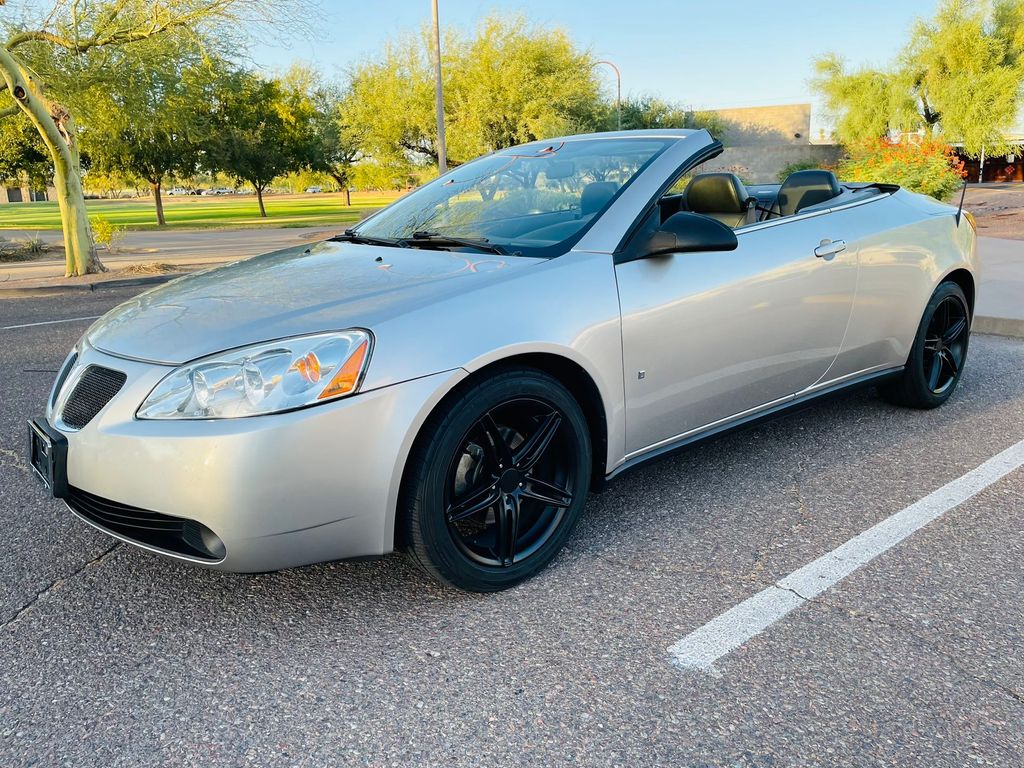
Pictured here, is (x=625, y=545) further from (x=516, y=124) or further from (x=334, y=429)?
(x=516, y=124)

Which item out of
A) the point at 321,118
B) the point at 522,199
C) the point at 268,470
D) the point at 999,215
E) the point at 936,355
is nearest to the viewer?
the point at 268,470

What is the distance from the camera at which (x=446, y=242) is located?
3342mm

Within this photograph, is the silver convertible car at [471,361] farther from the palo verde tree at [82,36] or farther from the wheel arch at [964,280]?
the palo verde tree at [82,36]

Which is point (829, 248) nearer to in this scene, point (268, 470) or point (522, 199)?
point (522, 199)

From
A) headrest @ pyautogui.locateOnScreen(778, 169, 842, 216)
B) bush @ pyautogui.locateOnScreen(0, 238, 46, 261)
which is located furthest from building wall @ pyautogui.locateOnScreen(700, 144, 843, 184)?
headrest @ pyautogui.locateOnScreen(778, 169, 842, 216)

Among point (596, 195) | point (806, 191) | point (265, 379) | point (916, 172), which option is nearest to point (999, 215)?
point (916, 172)

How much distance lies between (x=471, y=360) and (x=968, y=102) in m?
39.8

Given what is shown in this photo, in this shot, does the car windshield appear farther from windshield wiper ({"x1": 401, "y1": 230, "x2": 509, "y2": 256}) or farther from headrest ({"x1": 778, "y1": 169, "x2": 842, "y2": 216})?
headrest ({"x1": 778, "y1": 169, "x2": 842, "y2": 216})

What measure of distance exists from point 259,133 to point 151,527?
4053 centimetres

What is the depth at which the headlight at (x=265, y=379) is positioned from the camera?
237 cm

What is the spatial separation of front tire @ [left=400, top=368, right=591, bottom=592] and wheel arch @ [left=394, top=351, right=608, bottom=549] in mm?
18

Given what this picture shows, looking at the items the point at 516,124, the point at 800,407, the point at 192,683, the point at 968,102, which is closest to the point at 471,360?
the point at 192,683

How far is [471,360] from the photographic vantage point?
8.43 feet

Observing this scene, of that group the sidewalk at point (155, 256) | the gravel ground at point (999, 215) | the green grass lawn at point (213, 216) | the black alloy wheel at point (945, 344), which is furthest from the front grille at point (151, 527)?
the green grass lawn at point (213, 216)
